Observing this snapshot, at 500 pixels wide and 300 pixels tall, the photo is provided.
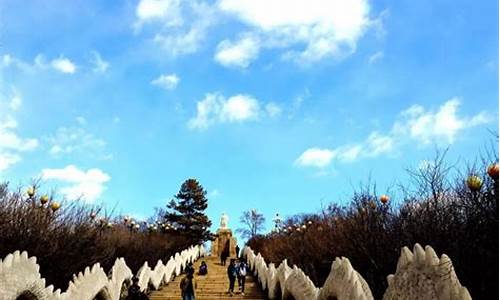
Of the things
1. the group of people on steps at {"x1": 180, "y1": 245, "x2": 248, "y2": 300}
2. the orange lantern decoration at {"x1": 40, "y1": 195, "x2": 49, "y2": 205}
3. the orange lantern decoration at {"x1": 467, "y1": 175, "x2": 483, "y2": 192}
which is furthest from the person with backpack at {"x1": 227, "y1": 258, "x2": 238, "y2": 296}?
the orange lantern decoration at {"x1": 467, "y1": 175, "x2": 483, "y2": 192}

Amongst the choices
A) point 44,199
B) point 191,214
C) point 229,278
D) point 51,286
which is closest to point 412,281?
point 51,286

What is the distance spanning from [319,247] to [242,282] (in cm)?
314

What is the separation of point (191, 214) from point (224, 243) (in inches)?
580

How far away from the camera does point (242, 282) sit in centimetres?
2067

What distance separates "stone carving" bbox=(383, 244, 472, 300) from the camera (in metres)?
5.92

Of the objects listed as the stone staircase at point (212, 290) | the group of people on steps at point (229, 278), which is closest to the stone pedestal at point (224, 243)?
the group of people on steps at point (229, 278)

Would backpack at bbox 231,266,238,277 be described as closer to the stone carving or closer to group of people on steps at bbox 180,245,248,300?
group of people on steps at bbox 180,245,248,300

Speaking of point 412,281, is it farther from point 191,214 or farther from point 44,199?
point 191,214

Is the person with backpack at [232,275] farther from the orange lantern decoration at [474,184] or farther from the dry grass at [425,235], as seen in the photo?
the orange lantern decoration at [474,184]

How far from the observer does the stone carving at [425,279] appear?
19.4ft

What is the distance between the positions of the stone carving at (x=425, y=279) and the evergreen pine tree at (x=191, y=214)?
52.5 metres

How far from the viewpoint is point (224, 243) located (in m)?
47.4

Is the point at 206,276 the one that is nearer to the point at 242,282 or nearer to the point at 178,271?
the point at 178,271

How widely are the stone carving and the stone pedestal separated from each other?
40005mm
